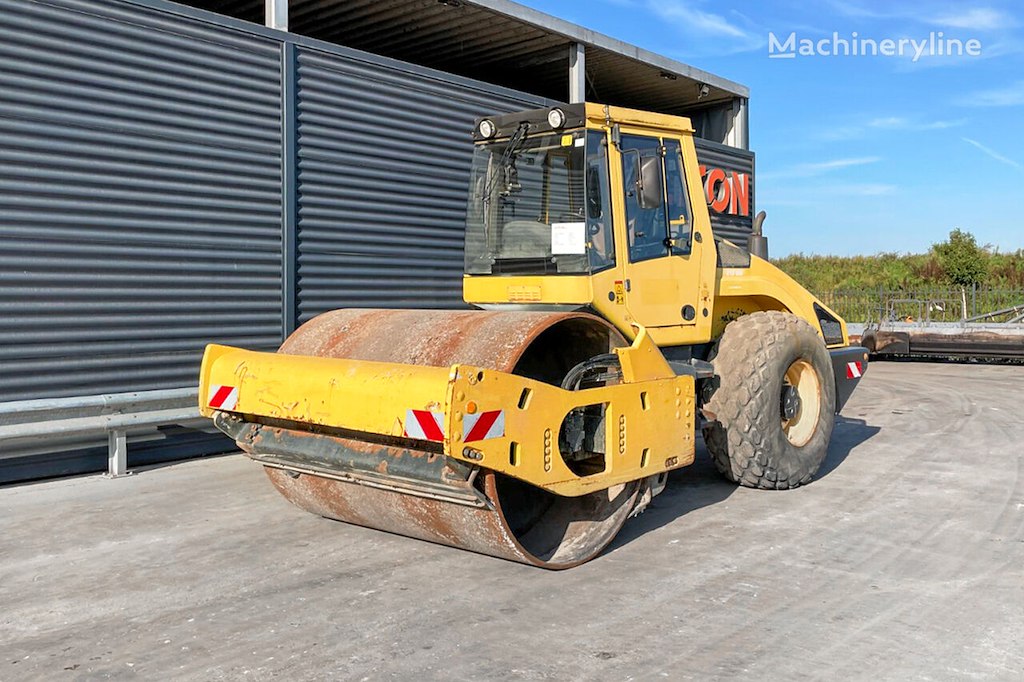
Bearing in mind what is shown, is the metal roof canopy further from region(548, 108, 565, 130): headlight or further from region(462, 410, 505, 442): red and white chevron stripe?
region(462, 410, 505, 442): red and white chevron stripe

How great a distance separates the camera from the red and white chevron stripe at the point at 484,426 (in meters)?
4.44

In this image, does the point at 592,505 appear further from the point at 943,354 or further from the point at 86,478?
the point at 943,354

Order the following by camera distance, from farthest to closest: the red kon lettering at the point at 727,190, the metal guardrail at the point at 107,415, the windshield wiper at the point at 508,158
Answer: the red kon lettering at the point at 727,190 → the metal guardrail at the point at 107,415 → the windshield wiper at the point at 508,158

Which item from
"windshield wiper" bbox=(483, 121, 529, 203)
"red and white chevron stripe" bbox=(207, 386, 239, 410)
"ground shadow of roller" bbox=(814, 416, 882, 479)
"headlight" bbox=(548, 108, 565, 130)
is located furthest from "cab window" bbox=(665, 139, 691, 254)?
"red and white chevron stripe" bbox=(207, 386, 239, 410)

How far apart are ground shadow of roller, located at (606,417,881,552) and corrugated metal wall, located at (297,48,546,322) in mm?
3933

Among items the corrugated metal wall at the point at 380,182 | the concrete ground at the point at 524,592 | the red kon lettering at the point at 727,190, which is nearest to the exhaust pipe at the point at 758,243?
the concrete ground at the point at 524,592

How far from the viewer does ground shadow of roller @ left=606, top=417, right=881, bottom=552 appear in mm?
6156

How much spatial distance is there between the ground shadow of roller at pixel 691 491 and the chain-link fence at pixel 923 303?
20.1 meters

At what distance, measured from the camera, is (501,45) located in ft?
43.6

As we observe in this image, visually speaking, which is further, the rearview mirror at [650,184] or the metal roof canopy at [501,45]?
the metal roof canopy at [501,45]

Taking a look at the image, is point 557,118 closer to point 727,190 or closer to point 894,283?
point 727,190

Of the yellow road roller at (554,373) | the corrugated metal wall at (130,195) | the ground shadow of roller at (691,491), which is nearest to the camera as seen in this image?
the yellow road roller at (554,373)

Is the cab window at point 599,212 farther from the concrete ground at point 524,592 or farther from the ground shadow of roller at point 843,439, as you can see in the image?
the ground shadow of roller at point 843,439

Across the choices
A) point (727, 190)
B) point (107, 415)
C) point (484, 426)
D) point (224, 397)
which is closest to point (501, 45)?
point (727, 190)
